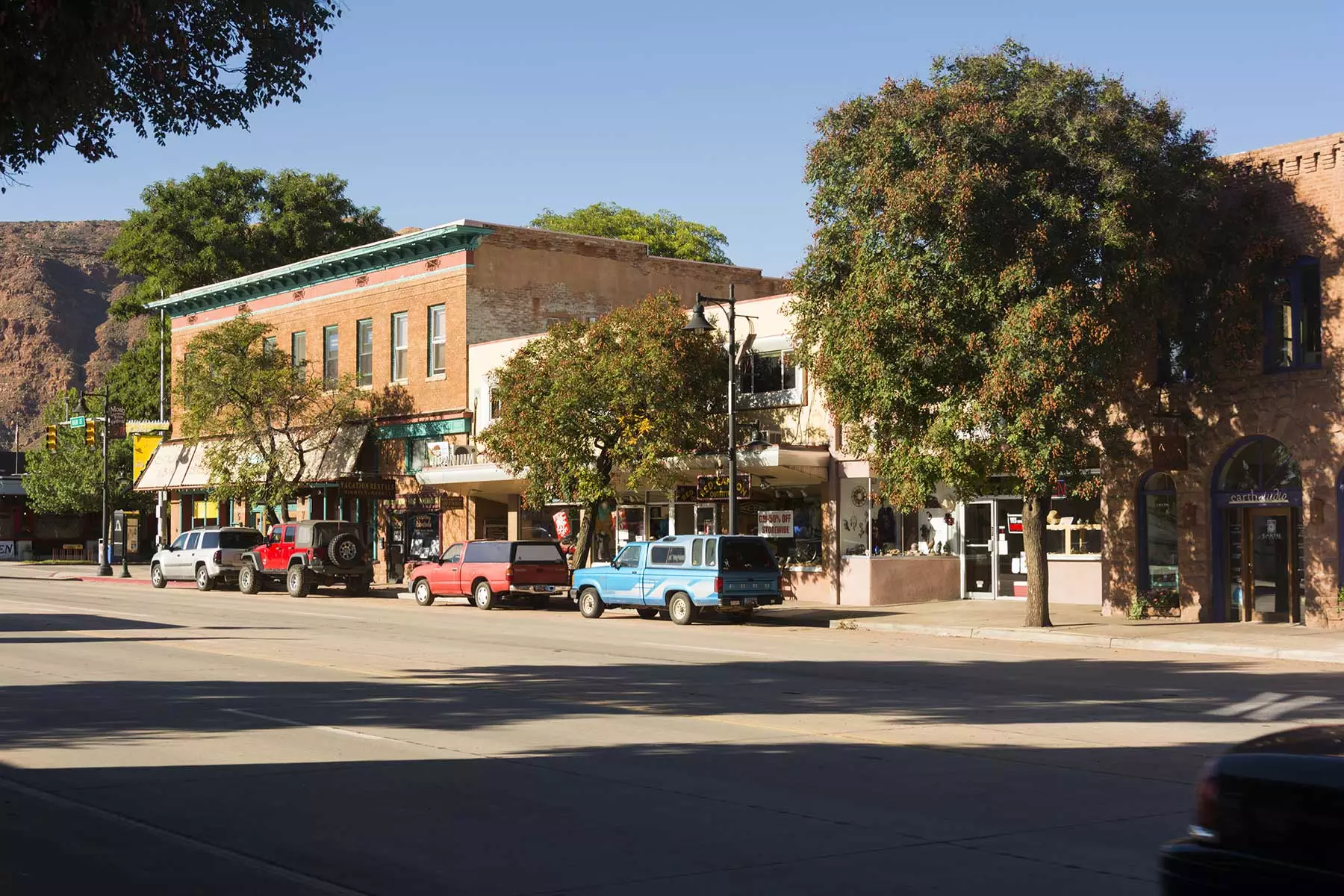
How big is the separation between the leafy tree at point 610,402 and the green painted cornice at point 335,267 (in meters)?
9.40

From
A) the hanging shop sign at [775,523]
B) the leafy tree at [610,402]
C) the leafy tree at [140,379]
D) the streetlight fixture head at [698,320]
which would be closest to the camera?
the streetlight fixture head at [698,320]

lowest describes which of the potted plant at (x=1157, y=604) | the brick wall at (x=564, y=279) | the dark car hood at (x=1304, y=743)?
the potted plant at (x=1157, y=604)

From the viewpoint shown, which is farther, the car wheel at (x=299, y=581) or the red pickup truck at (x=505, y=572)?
the car wheel at (x=299, y=581)

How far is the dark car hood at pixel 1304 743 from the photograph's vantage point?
5.14m

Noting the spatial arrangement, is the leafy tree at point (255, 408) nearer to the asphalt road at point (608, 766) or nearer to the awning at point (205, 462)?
the awning at point (205, 462)

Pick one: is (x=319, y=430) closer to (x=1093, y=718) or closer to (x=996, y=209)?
(x=996, y=209)

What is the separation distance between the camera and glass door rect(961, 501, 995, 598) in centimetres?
3353

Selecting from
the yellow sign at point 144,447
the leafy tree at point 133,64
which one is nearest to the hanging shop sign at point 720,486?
the leafy tree at point 133,64

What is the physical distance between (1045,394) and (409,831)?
17.4 m

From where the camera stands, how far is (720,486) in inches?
1419

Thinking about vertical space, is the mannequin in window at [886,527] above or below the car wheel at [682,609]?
above

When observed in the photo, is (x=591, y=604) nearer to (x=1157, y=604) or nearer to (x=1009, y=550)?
(x=1009, y=550)

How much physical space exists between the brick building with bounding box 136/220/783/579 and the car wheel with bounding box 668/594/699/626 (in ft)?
52.8

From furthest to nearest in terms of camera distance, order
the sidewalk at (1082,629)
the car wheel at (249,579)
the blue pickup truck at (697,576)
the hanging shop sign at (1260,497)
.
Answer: the car wheel at (249,579)
the blue pickup truck at (697,576)
the hanging shop sign at (1260,497)
the sidewalk at (1082,629)
